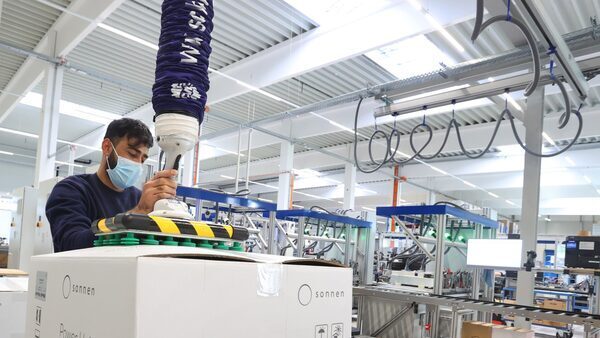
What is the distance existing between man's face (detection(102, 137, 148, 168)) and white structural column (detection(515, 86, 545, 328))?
4663mm

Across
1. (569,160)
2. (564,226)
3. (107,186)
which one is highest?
(569,160)

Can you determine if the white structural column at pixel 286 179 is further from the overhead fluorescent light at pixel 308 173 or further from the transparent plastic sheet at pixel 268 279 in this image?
the transparent plastic sheet at pixel 268 279

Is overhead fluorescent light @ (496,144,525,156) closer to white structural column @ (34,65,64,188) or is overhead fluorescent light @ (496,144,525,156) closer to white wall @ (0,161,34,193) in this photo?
white structural column @ (34,65,64,188)

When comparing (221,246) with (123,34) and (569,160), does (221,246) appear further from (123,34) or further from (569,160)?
(569,160)

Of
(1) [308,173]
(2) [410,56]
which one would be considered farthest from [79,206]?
(1) [308,173]

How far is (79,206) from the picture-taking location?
1291mm

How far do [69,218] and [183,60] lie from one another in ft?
2.06

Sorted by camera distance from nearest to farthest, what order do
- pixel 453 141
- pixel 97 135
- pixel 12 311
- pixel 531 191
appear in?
pixel 12 311 → pixel 531 191 → pixel 453 141 → pixel 97 135

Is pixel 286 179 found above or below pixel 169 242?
above

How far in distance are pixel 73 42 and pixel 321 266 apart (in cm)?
616

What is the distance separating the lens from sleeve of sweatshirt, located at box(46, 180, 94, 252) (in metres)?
1.05

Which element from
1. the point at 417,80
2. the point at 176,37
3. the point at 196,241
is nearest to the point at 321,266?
the point at 196,241

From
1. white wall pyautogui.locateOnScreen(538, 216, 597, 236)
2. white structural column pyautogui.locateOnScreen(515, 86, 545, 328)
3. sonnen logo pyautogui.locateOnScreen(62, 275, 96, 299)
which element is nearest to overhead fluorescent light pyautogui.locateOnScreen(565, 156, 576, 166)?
white structural column pyautogui.locateOnScreen(515, 86, 545, 328)

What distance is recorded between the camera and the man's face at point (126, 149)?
1438 millimetres
